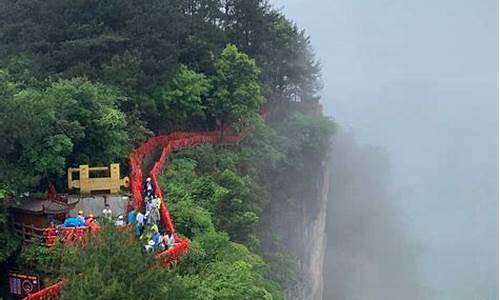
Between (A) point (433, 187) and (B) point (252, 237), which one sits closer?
(B) point (252, 237)

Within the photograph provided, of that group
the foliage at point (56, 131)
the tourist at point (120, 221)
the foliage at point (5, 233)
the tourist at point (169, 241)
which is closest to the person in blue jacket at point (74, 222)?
the tourist at point (120, 221)

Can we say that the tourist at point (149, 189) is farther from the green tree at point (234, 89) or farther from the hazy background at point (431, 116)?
the hazy background at point (431, 116)

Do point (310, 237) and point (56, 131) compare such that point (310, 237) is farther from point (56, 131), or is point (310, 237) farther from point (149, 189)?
point (56, 131)

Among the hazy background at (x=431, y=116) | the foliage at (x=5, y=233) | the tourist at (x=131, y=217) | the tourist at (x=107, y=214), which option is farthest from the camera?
the hazy background at (x=431, y=116)

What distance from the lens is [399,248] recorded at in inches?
2143

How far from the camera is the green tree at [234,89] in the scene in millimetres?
29531

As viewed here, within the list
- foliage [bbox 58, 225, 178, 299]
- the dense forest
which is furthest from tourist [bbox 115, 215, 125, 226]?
foliage [bbox 58, 225, 178, 299]

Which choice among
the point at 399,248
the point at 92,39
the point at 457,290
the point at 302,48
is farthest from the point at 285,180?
the point at 457,290

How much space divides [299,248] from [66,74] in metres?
16.3

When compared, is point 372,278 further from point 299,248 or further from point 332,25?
point 332,25

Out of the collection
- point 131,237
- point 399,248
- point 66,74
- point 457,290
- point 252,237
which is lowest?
point 457,290

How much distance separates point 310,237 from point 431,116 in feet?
167

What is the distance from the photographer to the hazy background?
62.2 meters

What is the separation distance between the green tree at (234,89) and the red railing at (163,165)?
35.7 inches
